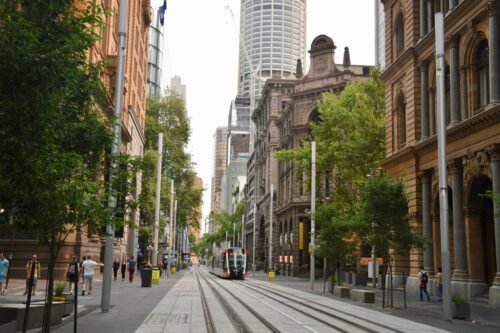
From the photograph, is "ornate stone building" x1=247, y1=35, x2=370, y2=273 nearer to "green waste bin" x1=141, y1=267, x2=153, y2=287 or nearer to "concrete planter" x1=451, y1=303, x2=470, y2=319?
"green waste bin" x1=141, y1=267, x2=153, y2=287

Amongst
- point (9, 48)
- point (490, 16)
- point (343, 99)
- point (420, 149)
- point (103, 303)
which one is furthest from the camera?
point (343, 99)

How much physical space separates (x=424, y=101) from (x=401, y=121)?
14.3ft

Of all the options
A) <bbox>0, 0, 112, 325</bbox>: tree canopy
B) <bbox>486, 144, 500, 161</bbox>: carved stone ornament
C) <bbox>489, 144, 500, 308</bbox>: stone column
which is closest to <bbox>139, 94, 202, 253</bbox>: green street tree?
<bbox>486, 144, 500, 161</bbox>: carved stone ornament

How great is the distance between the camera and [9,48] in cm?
917

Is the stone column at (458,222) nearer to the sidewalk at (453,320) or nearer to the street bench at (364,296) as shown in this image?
the sidewalk at (453,320)

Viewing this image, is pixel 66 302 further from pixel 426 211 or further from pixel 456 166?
pixel 426 211

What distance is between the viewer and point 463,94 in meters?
32.0

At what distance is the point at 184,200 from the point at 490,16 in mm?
51778

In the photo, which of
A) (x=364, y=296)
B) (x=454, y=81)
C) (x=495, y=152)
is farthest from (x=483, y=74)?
(x=364, y=296)

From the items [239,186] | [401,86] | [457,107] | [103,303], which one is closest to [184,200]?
[401,86]

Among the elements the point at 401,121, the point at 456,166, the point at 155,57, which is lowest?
the point at 456,166

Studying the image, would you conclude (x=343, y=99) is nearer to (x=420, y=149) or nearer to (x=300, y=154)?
(x=300, y=154)

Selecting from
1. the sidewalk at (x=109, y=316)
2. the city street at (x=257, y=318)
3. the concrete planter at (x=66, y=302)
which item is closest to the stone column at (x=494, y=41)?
the city street at (x=257, y=318)

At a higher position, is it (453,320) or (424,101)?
(424,101)
